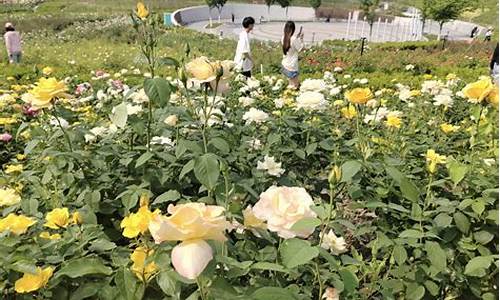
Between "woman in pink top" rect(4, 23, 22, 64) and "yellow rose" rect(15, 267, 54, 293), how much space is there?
8121mm

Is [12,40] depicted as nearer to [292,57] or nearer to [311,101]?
[292,57]

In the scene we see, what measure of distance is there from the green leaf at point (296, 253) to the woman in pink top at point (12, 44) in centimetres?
842

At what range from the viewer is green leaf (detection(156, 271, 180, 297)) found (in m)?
0.95

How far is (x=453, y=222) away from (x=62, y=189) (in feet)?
4.16

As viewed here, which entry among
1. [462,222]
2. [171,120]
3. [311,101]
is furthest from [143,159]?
[462,222]

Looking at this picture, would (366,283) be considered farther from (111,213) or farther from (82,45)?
(82,45)

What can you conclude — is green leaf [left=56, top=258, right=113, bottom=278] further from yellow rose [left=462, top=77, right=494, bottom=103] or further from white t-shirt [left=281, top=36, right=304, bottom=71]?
white t-shirt [left=281, top=36, right=304, bottom=71]

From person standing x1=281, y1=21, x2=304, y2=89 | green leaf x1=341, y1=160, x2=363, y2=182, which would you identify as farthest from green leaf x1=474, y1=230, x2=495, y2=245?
person standing x1=281, y1=21, x2=304, y2=89

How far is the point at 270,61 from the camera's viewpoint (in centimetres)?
1009

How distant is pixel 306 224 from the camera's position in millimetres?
961

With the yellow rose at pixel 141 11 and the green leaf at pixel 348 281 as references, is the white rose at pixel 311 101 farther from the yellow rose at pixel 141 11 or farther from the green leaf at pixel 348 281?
the green leaf at pixel 348 281

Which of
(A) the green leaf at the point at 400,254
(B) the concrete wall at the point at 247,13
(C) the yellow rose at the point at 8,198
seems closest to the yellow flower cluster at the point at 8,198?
(C) the yellow rose at the point at 8,198

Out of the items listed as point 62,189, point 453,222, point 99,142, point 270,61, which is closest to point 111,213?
point 62,189

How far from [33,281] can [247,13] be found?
146ft
